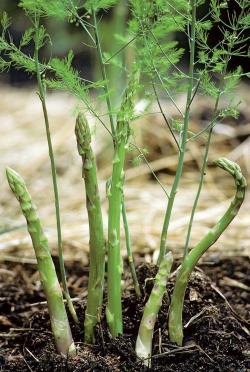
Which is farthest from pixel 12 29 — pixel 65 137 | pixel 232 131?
pixel 232 131

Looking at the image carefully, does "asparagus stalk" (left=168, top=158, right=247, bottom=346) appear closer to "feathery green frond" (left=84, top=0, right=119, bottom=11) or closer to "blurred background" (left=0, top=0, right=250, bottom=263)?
"feathery green frond" (left=84, top=0, right=119, bottom=11)

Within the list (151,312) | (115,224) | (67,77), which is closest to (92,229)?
(115,224)

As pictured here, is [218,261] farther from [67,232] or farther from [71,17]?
[71,17]

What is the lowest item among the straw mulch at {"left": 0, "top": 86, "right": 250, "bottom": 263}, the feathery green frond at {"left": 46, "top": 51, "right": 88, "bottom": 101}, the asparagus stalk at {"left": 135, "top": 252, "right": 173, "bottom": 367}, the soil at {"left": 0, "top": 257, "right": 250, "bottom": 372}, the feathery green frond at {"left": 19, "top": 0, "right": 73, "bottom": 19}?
the straw mulch at {"left": 0, "top": 86, "right": 250, "bottom": 263}

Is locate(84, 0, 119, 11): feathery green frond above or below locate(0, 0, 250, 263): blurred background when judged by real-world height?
above

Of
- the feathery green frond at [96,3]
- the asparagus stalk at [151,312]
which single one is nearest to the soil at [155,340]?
the asparagus stalk at [151,312]

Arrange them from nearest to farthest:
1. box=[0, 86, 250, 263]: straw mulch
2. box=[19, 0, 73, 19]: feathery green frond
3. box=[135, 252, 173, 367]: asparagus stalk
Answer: box=[19, 0, 73, 19]: feathery green frond
box=[135, 252, 173, 367]: asparagus stalk
box=[0, 86, 250, 263]: straw mulch

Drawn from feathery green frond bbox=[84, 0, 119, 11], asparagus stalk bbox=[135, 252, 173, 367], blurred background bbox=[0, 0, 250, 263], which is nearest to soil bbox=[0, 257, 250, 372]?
asparagus stalk bbox=[135, 252, 173, 367]
